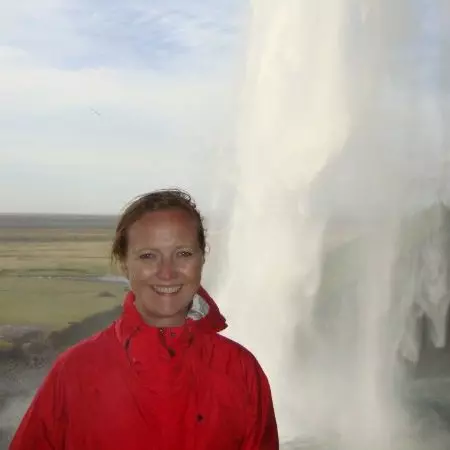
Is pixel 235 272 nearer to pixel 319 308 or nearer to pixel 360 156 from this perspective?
pixel 319 308

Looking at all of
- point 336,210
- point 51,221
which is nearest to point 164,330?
point 51,221

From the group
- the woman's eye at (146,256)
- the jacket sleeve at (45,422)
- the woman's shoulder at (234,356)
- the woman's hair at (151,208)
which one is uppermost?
the woman's hair at (151,208)

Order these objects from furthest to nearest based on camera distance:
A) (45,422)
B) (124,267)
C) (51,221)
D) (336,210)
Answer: (336,210) → (51,221) → (124,267) → (45,422)

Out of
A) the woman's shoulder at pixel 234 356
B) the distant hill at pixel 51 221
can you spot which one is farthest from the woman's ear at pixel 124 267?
the distant hill at pixel 51 221

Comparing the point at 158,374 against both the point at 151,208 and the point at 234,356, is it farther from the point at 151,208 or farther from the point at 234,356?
the point at 151,208

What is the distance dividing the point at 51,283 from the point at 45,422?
1.83 meters

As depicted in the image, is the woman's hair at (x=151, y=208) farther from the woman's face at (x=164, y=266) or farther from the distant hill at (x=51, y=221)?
the distant hill at (x=51, y=221)

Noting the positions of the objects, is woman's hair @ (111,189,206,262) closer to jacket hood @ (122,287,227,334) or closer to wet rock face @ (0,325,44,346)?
jacket hood @ (122,287,227,334)

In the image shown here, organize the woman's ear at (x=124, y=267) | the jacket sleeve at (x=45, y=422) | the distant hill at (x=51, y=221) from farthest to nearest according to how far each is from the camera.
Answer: the distant hill at (x=51, y=221) < the woman's ear at (x=124, y=267) < the jacket sleeve at (x=45, y=422)

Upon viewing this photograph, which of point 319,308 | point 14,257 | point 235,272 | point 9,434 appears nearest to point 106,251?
point 14,257

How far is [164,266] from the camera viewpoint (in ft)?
3.94

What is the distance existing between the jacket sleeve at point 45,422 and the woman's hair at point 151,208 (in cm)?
29

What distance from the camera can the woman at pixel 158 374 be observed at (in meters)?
1.14

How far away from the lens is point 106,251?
9.41 ft
